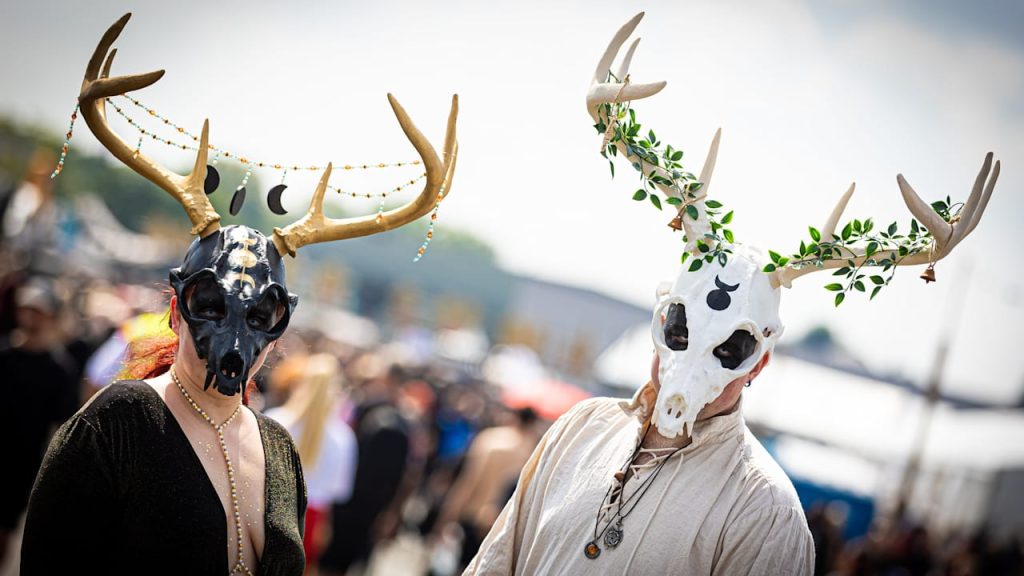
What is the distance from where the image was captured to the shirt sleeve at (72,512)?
2697 mm

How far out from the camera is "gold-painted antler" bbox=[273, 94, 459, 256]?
3229mm

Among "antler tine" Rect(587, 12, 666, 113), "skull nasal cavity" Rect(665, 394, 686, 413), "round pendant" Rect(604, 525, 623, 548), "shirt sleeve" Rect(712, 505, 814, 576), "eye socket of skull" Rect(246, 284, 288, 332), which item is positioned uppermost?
"antler tine" Rect(587, 12, 666, 113)

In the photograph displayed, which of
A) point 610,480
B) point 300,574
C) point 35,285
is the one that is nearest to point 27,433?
point 35,285

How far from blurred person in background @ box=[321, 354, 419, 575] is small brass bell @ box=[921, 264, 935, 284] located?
5185 mm

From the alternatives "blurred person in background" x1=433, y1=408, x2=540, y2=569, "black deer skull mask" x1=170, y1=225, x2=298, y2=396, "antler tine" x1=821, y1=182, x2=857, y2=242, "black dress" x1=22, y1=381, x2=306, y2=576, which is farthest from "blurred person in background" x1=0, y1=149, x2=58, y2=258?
"antler tine" x1=821, y1=182, x2=857, y2=242

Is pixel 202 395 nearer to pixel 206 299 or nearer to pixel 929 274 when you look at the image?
pixel 206 299

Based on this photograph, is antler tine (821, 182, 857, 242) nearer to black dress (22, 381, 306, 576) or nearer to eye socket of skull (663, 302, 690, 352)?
eye socket of skull (663, 302, 690, 352)

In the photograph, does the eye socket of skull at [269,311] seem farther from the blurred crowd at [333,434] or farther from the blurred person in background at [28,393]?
the blurred person in background at [28,393]

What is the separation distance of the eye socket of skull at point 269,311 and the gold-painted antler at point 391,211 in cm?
20

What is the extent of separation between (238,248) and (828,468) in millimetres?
14359

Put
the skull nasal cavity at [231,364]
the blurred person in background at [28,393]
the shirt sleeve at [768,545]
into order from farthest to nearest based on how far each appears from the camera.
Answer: the blurred person in background at [28,393], the shirt sleeve at [768,545], the skull nasal cavity at [231,364]

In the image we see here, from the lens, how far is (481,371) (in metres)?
26.0

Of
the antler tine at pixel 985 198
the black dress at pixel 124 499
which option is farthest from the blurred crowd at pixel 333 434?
the antler tine at pixel 985 198

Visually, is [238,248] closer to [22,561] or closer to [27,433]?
[22,561]
